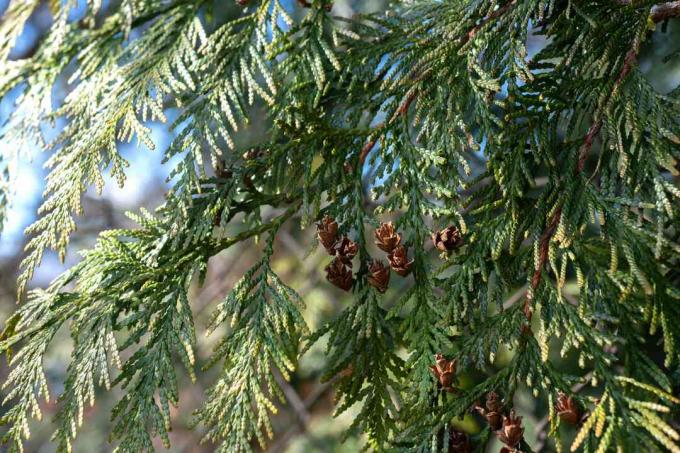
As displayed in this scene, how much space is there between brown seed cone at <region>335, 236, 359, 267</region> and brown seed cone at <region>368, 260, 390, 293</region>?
4 cm

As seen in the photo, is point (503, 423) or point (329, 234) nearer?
point (503, 423)

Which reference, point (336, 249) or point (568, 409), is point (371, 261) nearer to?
point (336, 249)

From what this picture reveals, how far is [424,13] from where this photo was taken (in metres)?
1.28

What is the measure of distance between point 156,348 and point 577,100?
0.74 meters

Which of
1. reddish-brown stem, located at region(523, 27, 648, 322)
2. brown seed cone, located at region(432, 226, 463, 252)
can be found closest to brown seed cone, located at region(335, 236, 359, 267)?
brown seed cone, located at region(432, 226, 463, 252)

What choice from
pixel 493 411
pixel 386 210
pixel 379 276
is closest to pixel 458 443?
pixel 493 411

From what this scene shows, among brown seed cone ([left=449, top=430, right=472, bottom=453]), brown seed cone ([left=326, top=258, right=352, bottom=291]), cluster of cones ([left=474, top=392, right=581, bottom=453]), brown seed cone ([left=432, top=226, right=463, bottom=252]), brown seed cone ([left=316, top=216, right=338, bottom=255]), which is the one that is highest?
brown seed cone ([left=316, top=216, right=338, bottom=255])

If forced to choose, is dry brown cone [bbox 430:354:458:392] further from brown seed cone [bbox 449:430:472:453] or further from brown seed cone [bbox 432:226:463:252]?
brown seed cone [bbox 432:226:463:252]

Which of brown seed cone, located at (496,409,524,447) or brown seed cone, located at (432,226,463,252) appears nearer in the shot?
brown seed cone, located at (496,409,524,447)

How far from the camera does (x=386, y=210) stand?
104cm

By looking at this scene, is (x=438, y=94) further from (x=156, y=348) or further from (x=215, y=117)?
(x=156, y=348)

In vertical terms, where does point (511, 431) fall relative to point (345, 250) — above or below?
below

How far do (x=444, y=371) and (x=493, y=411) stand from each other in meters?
0.08

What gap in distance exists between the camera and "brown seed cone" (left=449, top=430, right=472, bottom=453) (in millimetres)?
900
